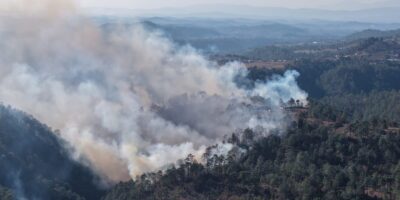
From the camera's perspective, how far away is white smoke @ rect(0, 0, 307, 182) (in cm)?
9612

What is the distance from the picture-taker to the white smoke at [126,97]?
96125 millimetres

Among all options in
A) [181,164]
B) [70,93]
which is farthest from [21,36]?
[181,164]

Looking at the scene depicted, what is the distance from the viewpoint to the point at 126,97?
128 metres

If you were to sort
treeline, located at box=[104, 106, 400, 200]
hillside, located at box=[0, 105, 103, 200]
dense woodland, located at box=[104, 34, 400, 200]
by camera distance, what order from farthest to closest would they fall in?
hillside, located at box=[0, 105, 103, 200], dense woodland, located at box=[104, 34, 400, 200], treeline, located at box=[104, 106, 400, 200]

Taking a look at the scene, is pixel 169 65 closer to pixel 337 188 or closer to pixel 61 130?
pixel 61 130

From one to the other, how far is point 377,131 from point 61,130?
52.6m

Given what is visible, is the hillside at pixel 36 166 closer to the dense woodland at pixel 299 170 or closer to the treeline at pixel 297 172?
the dense woodland at pixel 299 170

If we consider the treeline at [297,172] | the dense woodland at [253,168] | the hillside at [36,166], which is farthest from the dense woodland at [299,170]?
the hillside at [36,166]

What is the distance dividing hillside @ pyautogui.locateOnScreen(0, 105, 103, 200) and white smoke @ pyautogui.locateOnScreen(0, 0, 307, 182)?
3.22 m

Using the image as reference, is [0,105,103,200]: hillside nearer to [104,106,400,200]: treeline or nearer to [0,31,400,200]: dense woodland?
[0,31,400,200]: dense woodland

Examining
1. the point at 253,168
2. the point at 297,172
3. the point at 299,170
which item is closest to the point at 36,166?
the point at 253,168

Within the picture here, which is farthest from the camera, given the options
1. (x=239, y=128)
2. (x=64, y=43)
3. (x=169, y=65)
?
(x=169, y=65)

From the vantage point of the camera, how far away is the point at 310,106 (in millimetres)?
107625

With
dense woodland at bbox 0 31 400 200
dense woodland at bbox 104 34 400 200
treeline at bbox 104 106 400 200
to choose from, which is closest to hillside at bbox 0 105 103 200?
dense woodland at bbox 0 31 400 200
